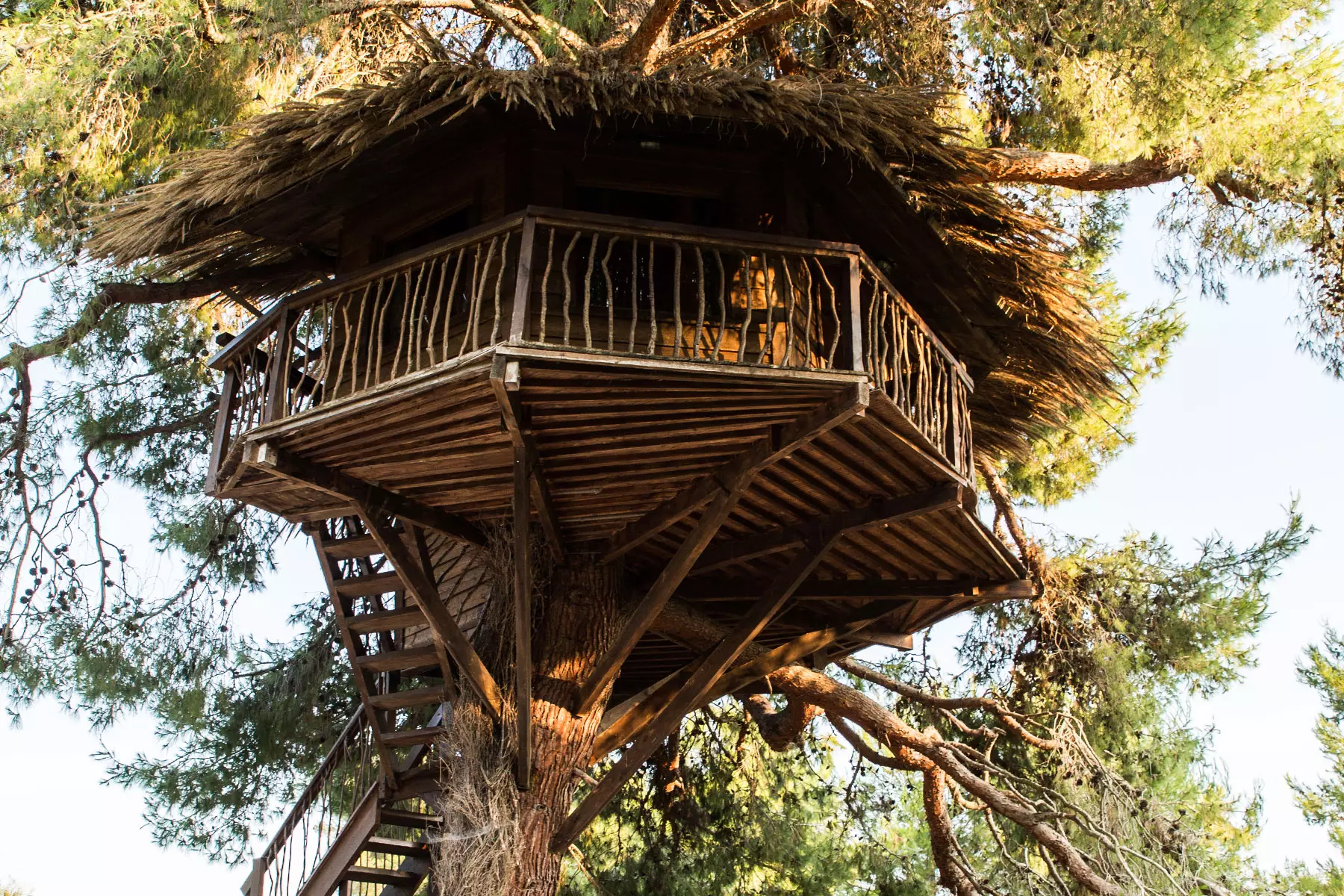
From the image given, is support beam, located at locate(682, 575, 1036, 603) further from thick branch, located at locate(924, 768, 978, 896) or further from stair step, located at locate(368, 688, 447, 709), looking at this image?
thick branch, located at locate(924, 768, 978, 896)

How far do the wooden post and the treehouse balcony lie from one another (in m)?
0.21

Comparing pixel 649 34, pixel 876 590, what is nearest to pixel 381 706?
pixel 876 590

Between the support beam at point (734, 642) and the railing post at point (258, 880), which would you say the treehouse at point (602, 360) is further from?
the railing post at point (258, 880)

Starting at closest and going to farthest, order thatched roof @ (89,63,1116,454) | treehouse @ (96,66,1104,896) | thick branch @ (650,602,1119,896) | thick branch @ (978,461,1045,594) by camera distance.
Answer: treehouse @ (96,66,1104,896) < thatched roof @ (89,63,1116,454) < thick branch @ (650,602,1119,896) < thick branch @ (978,461,1045,594)

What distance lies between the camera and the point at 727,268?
7188mm

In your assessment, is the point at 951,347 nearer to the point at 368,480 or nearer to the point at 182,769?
the point at 368,480

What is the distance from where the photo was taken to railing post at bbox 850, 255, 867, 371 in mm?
6156

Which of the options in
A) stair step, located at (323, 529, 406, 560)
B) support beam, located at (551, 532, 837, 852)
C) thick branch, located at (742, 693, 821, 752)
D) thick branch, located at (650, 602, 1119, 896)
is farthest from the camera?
thick branch, located at (742, 693, 821, 752)

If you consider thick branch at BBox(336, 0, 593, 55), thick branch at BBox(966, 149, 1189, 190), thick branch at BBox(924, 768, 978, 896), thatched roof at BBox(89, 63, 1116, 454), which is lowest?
thick branch at BBox(924, 768, 978, 896)

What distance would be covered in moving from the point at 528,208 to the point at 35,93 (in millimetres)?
4062

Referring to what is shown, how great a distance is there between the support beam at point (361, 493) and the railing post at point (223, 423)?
94cm

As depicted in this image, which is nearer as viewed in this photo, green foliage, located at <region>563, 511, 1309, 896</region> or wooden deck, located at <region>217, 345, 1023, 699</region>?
wooden deck, located at <region>217, 345, 1023, 699</region>

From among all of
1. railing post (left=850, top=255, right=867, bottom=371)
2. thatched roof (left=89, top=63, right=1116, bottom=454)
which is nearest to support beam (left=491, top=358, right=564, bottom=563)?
thatched roof (left=89, top=63, right=1116, bottom=454)

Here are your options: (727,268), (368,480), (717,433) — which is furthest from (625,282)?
(368,480)
